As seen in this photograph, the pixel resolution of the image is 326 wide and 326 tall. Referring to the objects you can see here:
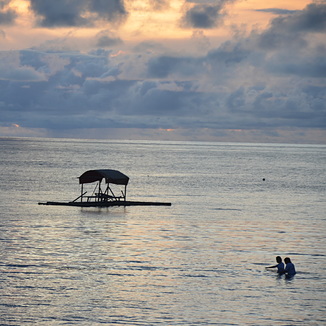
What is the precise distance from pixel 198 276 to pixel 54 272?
9.00 metres

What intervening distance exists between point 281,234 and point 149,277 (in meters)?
20.6

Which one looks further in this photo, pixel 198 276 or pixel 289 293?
pixel 198 276

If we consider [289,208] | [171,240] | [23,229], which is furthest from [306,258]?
[289,208]

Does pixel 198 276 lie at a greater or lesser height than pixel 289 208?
lesser

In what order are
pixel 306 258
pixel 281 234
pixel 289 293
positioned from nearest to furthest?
pixel 289 293
pixel 306 258
pixel 281 234

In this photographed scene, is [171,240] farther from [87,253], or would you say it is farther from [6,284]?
[6,284]

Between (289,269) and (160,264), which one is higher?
(160,264)

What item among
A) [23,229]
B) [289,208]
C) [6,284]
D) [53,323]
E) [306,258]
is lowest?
[53,323]

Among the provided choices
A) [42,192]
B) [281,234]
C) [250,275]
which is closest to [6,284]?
[250,275]

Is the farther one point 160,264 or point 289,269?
point 160,264

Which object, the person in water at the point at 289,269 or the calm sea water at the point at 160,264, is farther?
the person in water at the point at 289,269

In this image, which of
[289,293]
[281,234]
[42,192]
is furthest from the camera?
[42,192]

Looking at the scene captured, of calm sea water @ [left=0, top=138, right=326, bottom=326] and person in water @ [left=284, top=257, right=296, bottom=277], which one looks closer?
calm sea water @ [left=0, top=138, right=326, bottom=326]

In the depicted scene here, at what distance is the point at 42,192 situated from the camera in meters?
92.1
